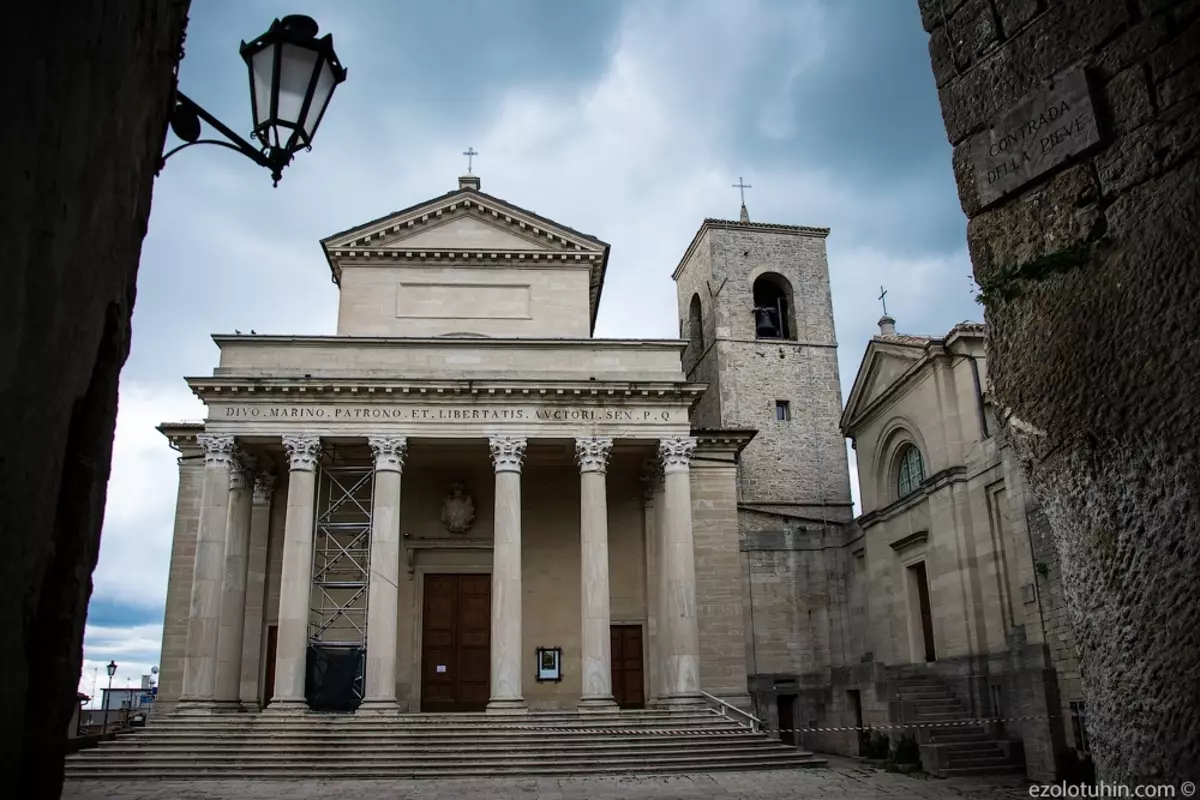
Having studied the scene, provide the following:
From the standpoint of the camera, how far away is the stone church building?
20.3 meters

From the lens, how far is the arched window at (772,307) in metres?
36.7

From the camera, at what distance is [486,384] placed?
71.4 ft

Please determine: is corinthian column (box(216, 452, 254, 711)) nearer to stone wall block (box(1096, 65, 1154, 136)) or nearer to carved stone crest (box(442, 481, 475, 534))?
carved stone crest (box(442, 481, 475, 534))

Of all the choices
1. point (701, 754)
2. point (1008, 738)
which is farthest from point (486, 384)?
point (1008, 738)

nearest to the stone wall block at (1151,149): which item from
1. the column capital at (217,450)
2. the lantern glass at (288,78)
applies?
the lantern glass at (288,78)

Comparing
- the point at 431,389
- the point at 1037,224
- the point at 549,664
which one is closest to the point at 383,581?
the point at 431,389

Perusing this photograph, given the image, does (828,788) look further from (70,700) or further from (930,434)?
(70,700)

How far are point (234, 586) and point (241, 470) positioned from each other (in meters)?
2.64

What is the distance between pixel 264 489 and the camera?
2455cm

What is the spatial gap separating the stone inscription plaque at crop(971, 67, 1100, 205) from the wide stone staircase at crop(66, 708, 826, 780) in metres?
15.4

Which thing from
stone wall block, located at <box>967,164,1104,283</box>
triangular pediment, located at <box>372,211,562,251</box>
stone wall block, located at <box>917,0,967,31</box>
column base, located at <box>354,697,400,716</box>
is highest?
triangular pediment, located at <box>372,211,562,251</box>

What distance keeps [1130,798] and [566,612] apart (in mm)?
22442

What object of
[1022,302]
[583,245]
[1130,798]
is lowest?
[1130,798]

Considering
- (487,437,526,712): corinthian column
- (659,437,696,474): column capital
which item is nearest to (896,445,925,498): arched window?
(659,437,696,474): column capital
